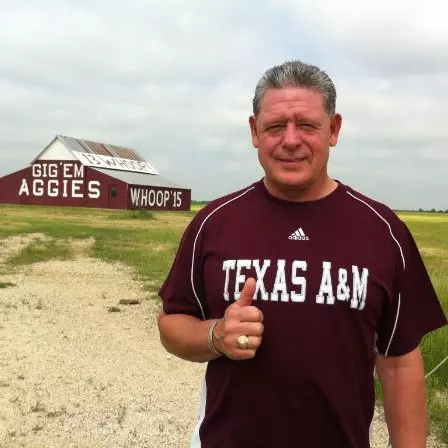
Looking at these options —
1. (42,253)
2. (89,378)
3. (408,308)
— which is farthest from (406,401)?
(42,253)

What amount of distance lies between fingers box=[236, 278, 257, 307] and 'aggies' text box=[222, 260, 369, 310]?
3.4 inches

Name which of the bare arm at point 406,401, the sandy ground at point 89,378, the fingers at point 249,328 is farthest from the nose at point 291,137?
the sandy ground at point 89,378

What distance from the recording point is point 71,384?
6332 mm

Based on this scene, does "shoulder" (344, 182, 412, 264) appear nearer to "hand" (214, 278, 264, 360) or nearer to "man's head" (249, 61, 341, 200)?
"man's head" (249, 61, 341, 200)

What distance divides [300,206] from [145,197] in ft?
166

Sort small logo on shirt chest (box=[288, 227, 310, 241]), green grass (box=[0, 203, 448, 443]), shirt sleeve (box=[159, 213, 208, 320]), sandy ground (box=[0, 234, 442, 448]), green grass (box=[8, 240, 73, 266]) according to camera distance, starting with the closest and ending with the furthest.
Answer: small logo on shirt chest (box=[288, 227, 310, 241]) < shirt sleeve (box=[159, 213, 208, 320]) < sandy ground (box=[0, 234, 442, 448]) < green grass (box=[0, 203, 448, 443]) < green grass (box=[8, 240, 73, 266])

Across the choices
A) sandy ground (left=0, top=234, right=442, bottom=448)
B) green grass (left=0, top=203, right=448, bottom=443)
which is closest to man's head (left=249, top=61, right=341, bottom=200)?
sandy ground (left=0, top=234, right=442, bottom=448)

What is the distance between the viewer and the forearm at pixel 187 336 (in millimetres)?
2007

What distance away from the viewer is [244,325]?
1.81 metres

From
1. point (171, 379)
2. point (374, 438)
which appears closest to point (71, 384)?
point (171, 379)

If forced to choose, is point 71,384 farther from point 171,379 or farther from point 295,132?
point 295,132

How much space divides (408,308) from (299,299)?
0.41 m

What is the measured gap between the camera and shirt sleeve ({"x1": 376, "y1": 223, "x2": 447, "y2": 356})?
201cm

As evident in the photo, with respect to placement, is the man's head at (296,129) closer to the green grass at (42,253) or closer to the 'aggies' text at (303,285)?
the 'aggies' text at (303,285)
